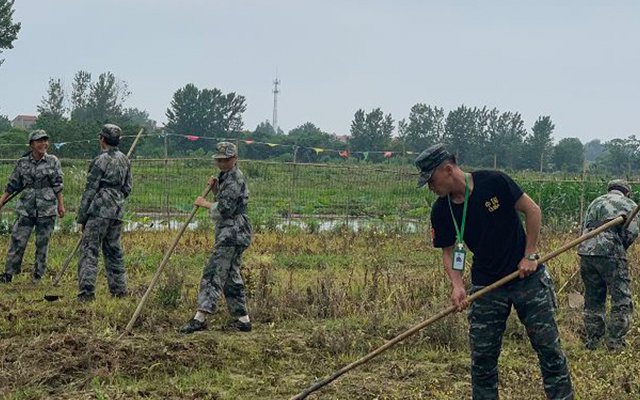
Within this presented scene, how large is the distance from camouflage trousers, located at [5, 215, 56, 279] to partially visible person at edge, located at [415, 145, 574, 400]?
20.2 feet

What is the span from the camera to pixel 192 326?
22.8 ft

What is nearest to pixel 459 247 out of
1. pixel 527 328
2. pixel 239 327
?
pixel 527 328

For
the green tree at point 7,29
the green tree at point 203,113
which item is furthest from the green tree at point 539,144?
the green tree at point 7,29

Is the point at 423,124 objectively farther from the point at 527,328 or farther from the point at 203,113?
the point at 527,328

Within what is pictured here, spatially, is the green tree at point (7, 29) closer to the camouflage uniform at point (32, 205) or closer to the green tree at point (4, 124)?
the green tree at point (4, 124)

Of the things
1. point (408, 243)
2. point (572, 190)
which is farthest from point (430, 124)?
point (408, 243)

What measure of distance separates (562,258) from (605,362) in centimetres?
549

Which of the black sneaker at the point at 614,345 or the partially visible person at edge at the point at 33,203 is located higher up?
the partially visible person at edge at the point at 33,203

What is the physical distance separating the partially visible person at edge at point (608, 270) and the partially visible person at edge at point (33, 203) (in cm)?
618

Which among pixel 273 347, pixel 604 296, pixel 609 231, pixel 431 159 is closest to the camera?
pixel 431 159

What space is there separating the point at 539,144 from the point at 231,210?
5898cm

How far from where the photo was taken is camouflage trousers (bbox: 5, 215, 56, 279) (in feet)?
30.3

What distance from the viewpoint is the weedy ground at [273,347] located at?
5422 millimetres

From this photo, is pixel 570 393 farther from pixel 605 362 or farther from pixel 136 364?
pixel 136 364
